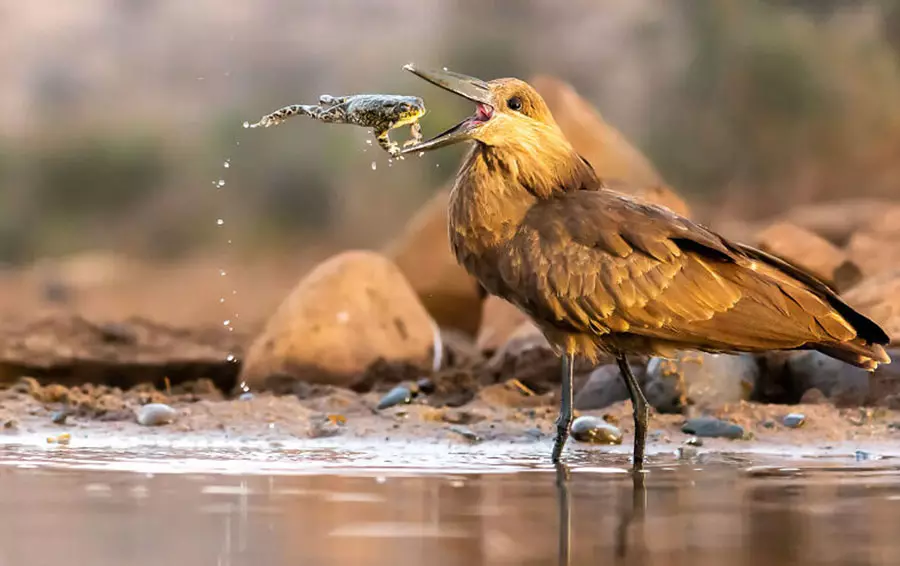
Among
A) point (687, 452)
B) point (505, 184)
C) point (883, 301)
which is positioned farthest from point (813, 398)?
point (505, 184)

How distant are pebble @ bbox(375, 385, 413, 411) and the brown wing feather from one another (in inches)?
90.0

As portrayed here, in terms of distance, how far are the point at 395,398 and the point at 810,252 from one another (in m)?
4.44

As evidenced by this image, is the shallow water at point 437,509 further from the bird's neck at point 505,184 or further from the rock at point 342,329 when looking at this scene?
the rock at point 342,329

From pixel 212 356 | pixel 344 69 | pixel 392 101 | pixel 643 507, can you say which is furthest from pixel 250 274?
pixel 643 507

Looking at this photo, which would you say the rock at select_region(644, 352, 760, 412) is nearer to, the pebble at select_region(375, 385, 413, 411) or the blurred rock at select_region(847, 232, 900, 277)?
the pebble at select_region(375, 385, 413, 411)

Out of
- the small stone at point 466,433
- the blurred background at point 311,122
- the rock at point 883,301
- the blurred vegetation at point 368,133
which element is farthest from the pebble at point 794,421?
the blurred vegetation at point 368,133

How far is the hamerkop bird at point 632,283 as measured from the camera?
749 centimetres

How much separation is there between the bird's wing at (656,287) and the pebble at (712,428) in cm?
125

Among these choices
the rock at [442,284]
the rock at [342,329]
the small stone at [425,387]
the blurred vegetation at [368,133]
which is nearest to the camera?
the small stone at [425,387]

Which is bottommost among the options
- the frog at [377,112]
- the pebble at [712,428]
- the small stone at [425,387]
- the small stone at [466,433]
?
the small stone at [466,433]

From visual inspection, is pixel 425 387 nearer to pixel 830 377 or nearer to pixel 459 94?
pixel 830 377

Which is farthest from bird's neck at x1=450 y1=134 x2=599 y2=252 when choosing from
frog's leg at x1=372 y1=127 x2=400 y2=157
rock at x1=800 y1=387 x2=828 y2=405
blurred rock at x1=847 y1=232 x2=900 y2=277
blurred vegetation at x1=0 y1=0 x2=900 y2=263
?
blurred vegetation at x1=0 y1=0 x2=900 y2=263

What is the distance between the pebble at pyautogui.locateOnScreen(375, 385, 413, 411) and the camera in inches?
385

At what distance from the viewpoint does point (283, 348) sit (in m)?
11.1
